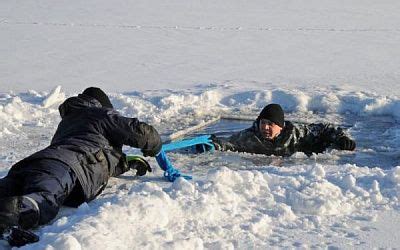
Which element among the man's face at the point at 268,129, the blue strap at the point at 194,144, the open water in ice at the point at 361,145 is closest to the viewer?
the blue strap at the point at 194,144

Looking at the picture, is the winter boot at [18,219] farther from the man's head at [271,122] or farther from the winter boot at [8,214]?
the man's head at [271,122]

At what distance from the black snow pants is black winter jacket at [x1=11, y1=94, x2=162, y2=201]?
0.20 ft

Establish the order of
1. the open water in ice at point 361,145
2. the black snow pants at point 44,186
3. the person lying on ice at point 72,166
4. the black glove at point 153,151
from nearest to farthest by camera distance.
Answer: the person lying on ice at point 72,166 < the black snow pants at point 44,186 < the black glove at point 153,151 < the open water in ice at point 361,145

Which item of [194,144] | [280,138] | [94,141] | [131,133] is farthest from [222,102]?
[94,141]

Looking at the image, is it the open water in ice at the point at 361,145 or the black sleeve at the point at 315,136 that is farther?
the black sleeve at the point at 315,136

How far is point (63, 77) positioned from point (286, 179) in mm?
6325

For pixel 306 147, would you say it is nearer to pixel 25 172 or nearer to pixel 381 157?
pixel 381 157

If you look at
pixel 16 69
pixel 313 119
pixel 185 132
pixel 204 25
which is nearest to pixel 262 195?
pixel 185 132

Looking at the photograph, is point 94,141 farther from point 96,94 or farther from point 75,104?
point 96,94

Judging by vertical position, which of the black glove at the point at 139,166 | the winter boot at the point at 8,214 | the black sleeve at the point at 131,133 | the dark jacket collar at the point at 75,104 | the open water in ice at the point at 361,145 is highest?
the dark jacket collar at the point at 75,104

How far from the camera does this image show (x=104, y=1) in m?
21.9

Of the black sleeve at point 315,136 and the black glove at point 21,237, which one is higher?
the black glove at point 21,237

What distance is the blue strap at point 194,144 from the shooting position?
5770mm

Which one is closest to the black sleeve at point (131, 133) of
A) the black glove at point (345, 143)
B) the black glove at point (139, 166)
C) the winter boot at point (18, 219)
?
the black glove at point (139, 166)
